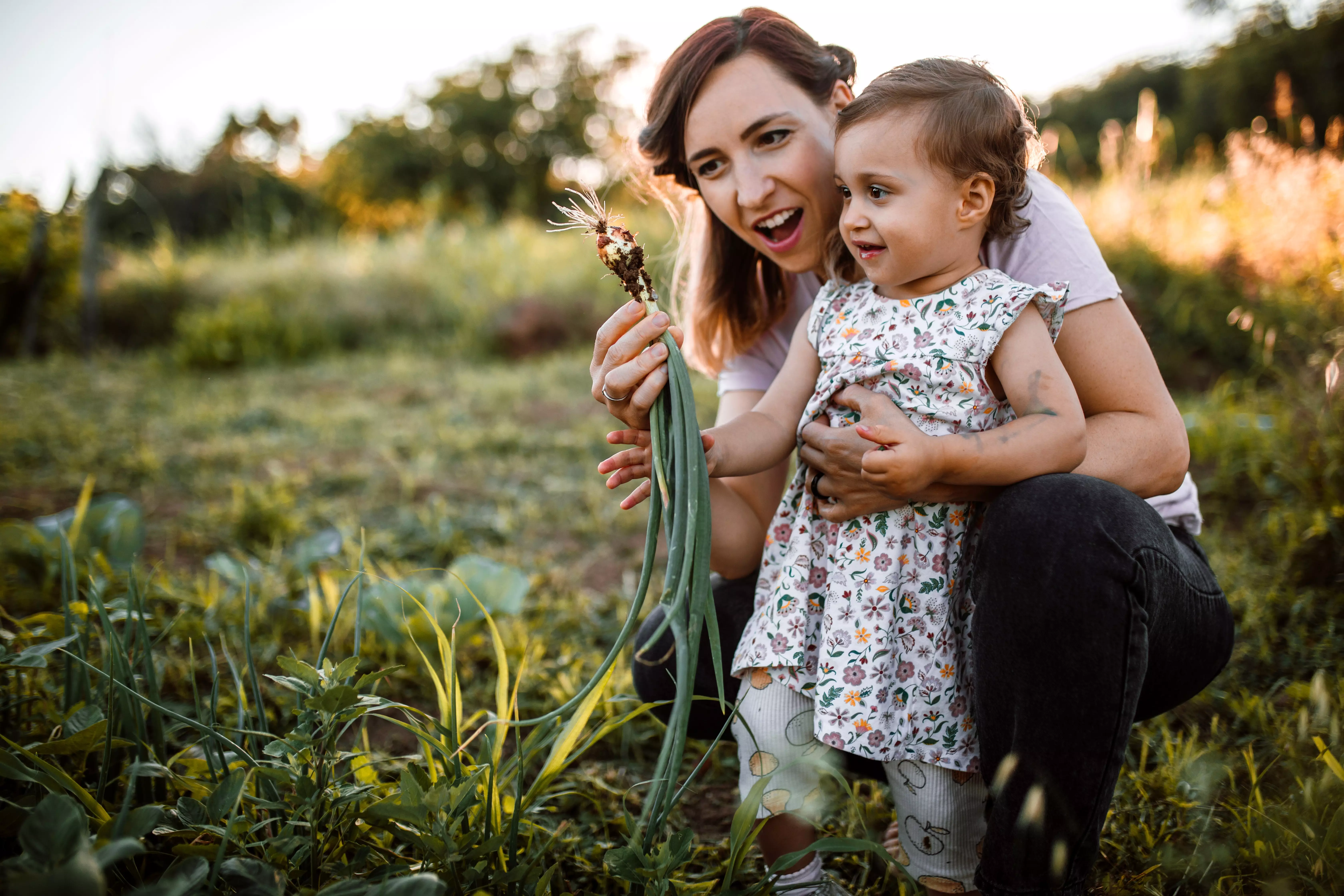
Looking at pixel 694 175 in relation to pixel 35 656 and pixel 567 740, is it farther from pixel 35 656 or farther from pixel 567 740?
pixel 35 656

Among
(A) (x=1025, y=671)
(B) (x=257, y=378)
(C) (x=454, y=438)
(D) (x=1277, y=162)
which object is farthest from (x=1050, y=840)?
(B) (x=257, y=378)

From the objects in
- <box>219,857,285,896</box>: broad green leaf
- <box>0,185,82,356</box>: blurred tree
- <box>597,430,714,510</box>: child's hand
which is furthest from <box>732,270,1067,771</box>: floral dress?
<box>0,185,82,356</box>: blurred tree

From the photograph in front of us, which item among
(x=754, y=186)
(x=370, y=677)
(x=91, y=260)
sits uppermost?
(x=91, y=260)

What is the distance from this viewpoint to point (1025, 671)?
3.35 feet

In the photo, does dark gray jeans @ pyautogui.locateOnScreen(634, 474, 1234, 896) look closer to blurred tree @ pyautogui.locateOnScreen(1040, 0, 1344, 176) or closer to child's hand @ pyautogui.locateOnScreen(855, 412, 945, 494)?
child's hand @ pyautogui.locateOnScreen(855, 412, 945, 494)

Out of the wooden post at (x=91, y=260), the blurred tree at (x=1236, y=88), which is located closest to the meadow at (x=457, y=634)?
the blurred tree at (x=1236, y=88)

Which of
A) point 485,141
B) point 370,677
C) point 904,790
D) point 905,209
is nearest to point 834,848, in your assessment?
point 904,790

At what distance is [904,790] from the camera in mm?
1177

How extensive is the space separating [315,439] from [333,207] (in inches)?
1076

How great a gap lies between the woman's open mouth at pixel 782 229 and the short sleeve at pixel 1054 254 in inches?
13.8

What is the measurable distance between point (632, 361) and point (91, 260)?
781cm

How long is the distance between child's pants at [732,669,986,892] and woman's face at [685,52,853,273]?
2.78 ft

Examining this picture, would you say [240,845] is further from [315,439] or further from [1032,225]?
[315,439]

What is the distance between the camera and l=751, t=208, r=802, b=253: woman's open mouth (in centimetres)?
154
